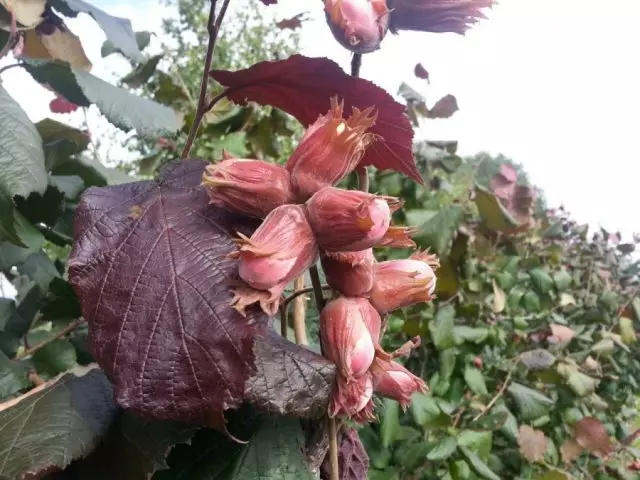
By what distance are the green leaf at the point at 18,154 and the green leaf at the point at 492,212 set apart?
95cm

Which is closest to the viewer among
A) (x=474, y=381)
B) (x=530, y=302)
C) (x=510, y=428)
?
(x=474, y=381)

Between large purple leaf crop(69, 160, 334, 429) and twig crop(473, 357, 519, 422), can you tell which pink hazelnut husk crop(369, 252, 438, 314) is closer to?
large purple leaf crop(69, 160, 334, 429)

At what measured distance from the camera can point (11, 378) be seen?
61 centimetres

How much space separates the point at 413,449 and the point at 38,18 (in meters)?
1.03

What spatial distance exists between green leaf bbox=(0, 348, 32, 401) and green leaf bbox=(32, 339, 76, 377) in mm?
43

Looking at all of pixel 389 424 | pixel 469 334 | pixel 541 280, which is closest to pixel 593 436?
pixel 541 280

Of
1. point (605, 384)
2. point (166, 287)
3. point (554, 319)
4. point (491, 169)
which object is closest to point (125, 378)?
point (166, 287)

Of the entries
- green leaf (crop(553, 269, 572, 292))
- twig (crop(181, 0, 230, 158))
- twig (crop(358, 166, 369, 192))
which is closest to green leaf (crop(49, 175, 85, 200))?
twig (crop(181, 0, 230, 158))

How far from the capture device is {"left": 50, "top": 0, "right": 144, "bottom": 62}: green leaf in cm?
69

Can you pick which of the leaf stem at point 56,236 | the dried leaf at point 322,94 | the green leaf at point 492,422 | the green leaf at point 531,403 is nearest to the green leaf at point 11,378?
the leaf stem at point 56,236

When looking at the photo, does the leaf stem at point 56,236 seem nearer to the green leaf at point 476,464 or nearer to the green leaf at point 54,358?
the green leaf at point 54,358

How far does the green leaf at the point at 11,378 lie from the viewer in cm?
59

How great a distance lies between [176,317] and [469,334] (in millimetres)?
1245

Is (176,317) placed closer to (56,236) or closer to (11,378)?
(11,378)
